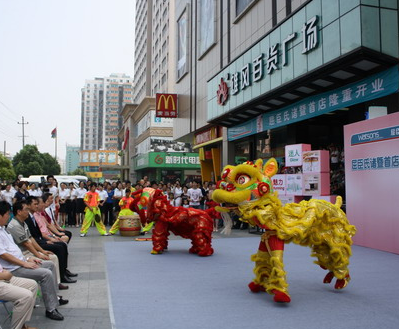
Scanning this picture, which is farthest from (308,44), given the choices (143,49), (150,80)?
(143,49)

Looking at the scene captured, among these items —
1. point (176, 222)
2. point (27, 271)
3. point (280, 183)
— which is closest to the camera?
point (27, 271)

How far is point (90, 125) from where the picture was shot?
113 meters

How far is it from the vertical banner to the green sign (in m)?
24.3

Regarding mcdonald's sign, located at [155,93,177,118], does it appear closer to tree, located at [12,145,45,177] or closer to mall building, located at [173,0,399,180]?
mall building, located at [173,0,399,180]

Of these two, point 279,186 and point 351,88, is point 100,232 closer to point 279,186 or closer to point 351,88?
point 279,186

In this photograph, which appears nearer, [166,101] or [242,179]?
[242,179]

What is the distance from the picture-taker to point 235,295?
4801 mm

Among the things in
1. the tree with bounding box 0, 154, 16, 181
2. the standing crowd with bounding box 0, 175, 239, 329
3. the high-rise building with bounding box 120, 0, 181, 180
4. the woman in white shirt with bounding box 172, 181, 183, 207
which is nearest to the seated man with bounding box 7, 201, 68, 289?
the standing crowd with bounding box 0, 175, 239, 329

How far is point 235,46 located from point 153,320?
1502cm

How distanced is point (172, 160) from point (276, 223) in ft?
94.6

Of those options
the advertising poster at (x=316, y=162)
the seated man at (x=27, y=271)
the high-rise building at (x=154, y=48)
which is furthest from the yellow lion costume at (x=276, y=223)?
the high-rise building at (x=154, y=48)

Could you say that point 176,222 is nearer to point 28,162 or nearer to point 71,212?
point 71,212

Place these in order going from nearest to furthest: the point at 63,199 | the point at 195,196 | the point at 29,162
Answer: the point at 195,196 → the point at 63,199 → the point at 29,162

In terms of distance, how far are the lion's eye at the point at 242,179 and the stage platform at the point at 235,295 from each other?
57.1 inches
